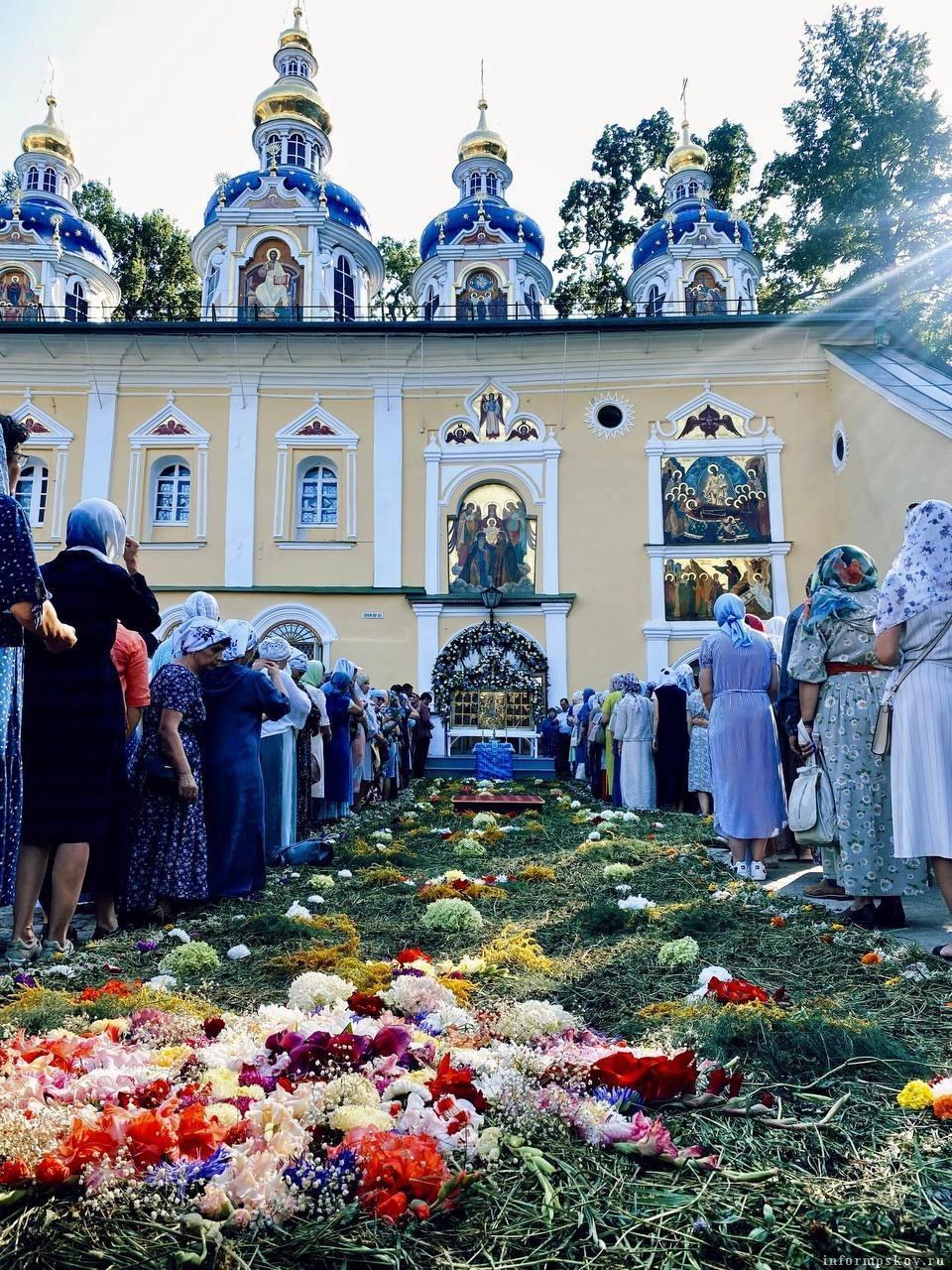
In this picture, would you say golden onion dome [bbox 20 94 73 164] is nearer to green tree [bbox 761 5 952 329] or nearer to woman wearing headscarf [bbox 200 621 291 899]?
green tree [bbox 761 5 952 329]

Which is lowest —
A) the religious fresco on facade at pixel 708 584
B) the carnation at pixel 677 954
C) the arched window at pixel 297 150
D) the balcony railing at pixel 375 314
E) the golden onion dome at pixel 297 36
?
the carnation at pixel 677 954

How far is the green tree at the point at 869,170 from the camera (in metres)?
25.0

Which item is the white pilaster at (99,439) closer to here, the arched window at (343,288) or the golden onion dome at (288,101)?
the arched window at (343,288)

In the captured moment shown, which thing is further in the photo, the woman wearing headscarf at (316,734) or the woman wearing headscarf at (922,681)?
the woman wearing headscarf at (316,734)

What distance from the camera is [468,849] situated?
7.23m

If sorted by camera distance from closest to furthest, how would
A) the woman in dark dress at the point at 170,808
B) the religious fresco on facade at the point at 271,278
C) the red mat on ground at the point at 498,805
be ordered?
the woman in dark dress at the point at 170,808 < the red mat on ground at the point at 498,805 < the religious fresco on facade at the point at 271,278

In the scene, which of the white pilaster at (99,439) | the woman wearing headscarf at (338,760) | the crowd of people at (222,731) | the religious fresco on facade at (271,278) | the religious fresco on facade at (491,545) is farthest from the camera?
the religious fresco on facade at (271,278)

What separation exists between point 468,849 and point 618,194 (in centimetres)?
3288

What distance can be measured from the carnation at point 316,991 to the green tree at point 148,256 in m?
35.3

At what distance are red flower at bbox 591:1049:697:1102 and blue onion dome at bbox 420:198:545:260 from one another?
27780 millimetres

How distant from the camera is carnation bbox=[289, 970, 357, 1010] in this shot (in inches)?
119

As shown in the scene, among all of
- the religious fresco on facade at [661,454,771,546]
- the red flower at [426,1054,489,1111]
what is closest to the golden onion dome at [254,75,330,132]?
the religious fresco on facade at [661,454,771,546]

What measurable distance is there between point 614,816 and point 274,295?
2054 cm

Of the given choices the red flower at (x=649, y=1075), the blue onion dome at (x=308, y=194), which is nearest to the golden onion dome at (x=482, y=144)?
the blue onion dome at (x=308, y=194)
